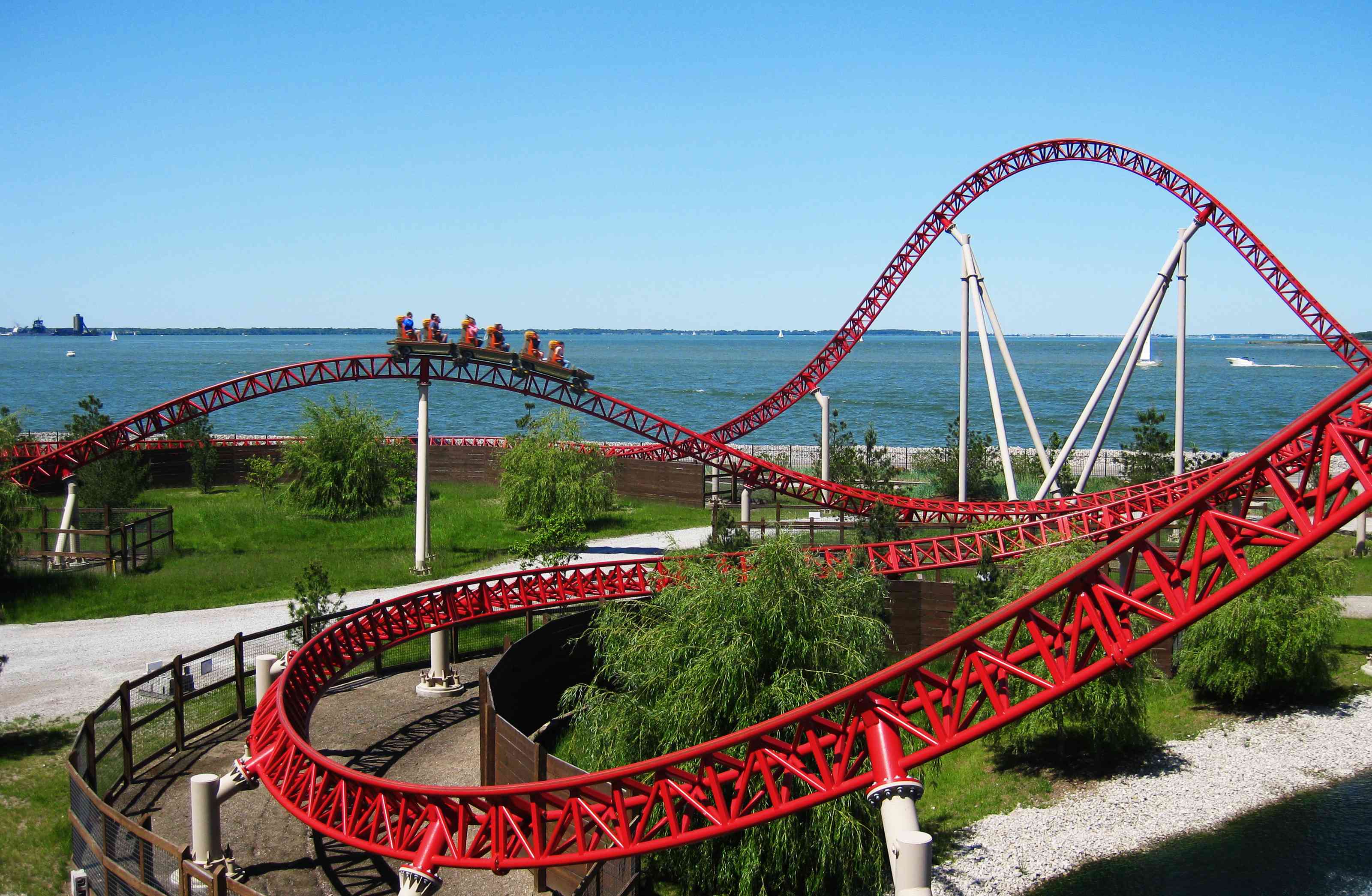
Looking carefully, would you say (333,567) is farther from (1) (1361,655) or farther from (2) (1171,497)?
(1) (1361,655)

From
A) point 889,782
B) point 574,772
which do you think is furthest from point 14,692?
point 889,782

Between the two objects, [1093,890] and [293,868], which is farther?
[1093,890]

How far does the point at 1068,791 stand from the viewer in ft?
55.9

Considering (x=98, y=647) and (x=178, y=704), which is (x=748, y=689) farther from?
(x=98, y=647)

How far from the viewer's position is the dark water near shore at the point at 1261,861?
14188 millimetres

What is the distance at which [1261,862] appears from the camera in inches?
584

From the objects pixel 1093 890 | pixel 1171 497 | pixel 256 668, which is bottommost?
pixel 1093 890

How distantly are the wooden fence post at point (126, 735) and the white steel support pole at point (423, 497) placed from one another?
1238cm

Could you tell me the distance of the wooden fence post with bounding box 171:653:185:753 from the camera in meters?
15.4

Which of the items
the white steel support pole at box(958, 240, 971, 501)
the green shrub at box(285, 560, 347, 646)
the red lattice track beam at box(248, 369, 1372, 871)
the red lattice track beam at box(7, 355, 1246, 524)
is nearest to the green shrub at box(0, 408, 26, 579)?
the red lattice track beam at box(7, 355, 1246, 524)

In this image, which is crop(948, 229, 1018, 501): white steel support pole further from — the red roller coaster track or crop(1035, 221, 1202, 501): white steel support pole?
the red roller coaster track

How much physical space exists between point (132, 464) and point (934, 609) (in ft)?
93.2

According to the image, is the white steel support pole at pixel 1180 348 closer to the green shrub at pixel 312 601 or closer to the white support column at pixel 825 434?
the white support column at pixel 825 434

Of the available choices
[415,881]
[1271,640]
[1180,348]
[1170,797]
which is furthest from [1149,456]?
[415,881]
